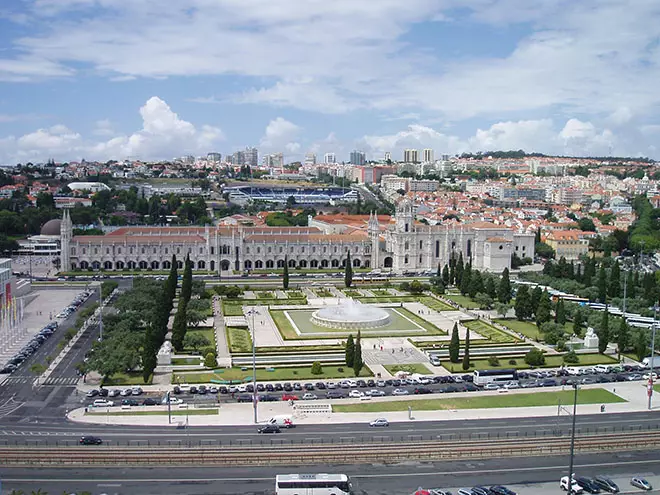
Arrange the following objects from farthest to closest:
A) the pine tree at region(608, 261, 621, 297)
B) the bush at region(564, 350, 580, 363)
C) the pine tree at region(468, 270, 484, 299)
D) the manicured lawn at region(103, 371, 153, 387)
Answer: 1. the pine tree at region(468, 270, 484, 299)
2. the pine tree at region(608, 261, 621, 297)
3. the bush at region(564, 350, 580, 363)
4. the manicured lawn at region(103, 371, 153, 387)

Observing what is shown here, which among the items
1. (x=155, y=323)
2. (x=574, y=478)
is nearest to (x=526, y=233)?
(x=155, y=323)

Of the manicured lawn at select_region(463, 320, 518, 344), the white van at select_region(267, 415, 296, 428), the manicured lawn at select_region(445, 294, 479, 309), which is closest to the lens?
the white van at select_region(267, 415, 296, 428)

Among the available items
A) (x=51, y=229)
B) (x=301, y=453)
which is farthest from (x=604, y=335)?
(x=51, y=229)

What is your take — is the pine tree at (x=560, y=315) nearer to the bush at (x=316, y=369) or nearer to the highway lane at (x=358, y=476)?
the bush at (x=316, y=369)

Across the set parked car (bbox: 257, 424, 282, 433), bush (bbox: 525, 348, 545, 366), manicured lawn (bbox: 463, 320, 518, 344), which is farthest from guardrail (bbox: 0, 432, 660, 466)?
manicured lawn (bbox: 463, 320, 518, 344)

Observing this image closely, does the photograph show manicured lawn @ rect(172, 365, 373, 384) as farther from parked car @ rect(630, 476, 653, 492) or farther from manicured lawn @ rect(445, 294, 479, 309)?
manicured lawn @ rect(445, 294, 479, 309)

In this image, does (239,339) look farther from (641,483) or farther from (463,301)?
(641,483)
